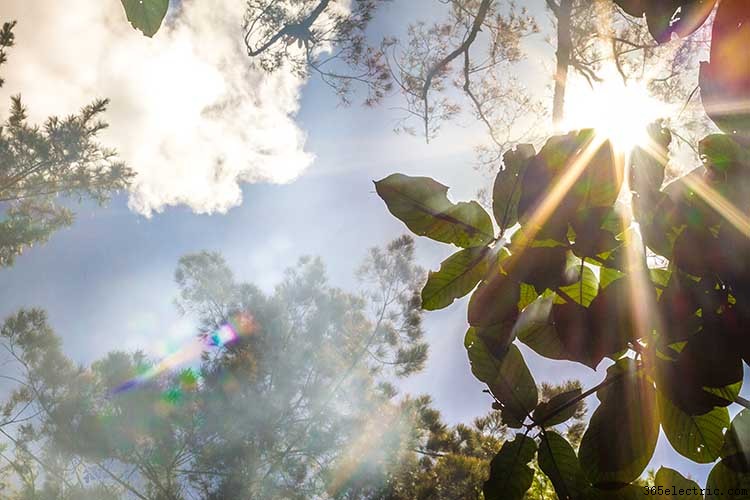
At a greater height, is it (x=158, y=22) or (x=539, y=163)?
(x=158, y=22)

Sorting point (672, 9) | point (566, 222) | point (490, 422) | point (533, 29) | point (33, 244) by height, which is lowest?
point (566, 222)

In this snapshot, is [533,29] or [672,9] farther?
[533,29]

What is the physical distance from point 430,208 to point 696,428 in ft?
0.97

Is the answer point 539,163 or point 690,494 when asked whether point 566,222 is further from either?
point 690,494

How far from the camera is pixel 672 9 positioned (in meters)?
0.36

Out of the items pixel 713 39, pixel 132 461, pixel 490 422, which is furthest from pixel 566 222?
pixel 132 461

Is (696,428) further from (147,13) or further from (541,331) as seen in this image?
(147,13)

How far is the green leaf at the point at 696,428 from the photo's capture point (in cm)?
38

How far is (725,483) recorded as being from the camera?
0.36 metres

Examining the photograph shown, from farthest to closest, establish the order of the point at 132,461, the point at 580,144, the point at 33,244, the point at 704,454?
the point at 33,244, the point at 132,461, the point at 704,454, the point at 580,144

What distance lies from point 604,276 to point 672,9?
213mm

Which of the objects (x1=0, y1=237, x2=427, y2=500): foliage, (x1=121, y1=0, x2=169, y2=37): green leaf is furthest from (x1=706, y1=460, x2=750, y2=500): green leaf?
(x1=0, y1=237, x2=427, y2=500): foliage

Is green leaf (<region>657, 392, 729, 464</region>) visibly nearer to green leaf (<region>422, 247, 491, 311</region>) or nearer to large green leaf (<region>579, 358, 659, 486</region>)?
large green leaf (<region>579, 358, 659, 486</region>)

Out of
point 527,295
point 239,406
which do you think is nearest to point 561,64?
point 527,295
